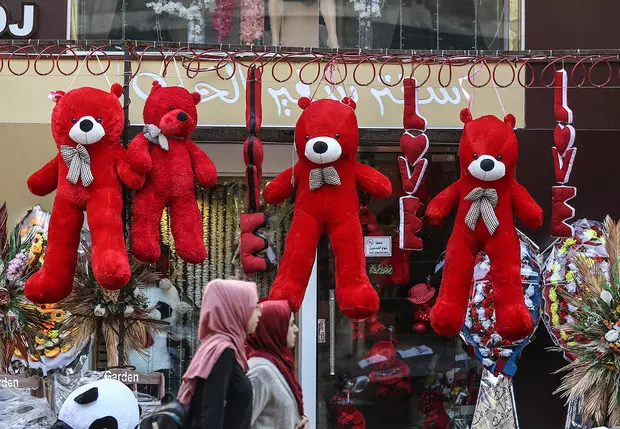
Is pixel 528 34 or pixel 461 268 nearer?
pixel 461 268

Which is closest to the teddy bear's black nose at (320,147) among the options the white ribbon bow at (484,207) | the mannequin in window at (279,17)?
the white ribbon bow at (484,207)

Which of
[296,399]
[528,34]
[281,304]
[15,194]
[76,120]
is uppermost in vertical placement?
[528,34]

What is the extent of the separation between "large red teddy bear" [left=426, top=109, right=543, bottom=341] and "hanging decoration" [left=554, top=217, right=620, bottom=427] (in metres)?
0.42

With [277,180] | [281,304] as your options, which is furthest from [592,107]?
[281,304]

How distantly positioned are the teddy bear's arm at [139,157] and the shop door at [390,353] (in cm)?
202

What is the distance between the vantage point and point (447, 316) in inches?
233

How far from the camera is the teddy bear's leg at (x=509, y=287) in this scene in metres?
5.85

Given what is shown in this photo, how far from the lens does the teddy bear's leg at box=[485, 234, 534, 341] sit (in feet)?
19.2

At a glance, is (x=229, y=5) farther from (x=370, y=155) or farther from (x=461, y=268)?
(x=461, y=268)

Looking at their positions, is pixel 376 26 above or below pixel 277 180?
above

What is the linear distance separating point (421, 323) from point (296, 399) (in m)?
2.77

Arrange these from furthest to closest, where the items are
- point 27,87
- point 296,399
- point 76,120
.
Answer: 1. point 27,87
2. point 76,120
3. point 296,399

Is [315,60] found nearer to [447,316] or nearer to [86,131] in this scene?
[86,131]

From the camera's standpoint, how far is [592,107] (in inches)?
286
